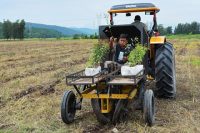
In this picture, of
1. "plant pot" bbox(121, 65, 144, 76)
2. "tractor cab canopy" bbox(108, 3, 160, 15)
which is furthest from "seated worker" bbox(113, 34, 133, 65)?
"tractor cab canopy" bbox(108, 3, 160, 15)

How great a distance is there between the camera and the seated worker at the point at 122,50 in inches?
336

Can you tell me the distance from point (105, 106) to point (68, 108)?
30.6 inches

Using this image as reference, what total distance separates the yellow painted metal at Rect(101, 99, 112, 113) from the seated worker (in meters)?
1.44

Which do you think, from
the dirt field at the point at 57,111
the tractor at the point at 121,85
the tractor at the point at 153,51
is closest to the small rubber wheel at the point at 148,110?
the tractor at the point at 121,85

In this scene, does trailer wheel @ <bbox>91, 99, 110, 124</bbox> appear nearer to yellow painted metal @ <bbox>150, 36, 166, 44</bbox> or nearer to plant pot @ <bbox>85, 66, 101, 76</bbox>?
plant pot @ <bbox>85, 66, 101, 76</bbox>

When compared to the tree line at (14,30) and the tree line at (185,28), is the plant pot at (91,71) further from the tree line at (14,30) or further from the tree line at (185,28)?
the tree line at (185,28)

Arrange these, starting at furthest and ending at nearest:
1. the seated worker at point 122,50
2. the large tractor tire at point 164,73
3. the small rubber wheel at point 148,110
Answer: the large tractor tire at point 164,73
the seated worker at point 122,50
the small rubber wheel at point 148,110

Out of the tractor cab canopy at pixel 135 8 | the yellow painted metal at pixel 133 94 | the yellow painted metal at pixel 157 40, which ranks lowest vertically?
the yellow painted metal at pixel 133 94

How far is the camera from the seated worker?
Result: 8531 millimetres

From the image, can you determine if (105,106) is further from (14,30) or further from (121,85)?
(14,30)

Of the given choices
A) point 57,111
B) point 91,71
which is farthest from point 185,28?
point 91,71

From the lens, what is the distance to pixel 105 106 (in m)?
7.30

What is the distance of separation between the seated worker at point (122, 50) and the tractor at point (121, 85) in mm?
260

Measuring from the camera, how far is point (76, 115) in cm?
813
